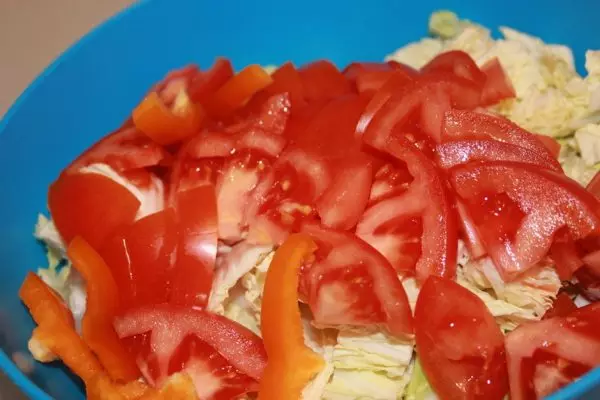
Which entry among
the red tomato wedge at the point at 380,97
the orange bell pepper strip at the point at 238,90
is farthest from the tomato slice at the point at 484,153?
the orange bell pepper strip at the point at 238,90

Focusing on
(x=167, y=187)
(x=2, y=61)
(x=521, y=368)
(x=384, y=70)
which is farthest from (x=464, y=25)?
(x=2, y=61)

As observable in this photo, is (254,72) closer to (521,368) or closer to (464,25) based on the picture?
(464,25)

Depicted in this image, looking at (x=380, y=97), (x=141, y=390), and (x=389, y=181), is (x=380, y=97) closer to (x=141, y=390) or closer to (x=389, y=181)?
Result: (x=389, y=181)

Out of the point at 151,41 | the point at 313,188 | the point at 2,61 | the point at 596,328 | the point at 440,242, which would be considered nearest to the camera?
the point at 596,328

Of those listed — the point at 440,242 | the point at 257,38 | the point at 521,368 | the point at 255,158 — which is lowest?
the point at 521,368

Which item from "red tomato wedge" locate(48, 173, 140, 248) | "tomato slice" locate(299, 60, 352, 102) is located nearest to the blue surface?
"red tomato wedge" locate(48, 173, 140, 248)

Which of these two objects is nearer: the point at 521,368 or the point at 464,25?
the point at 521,368
